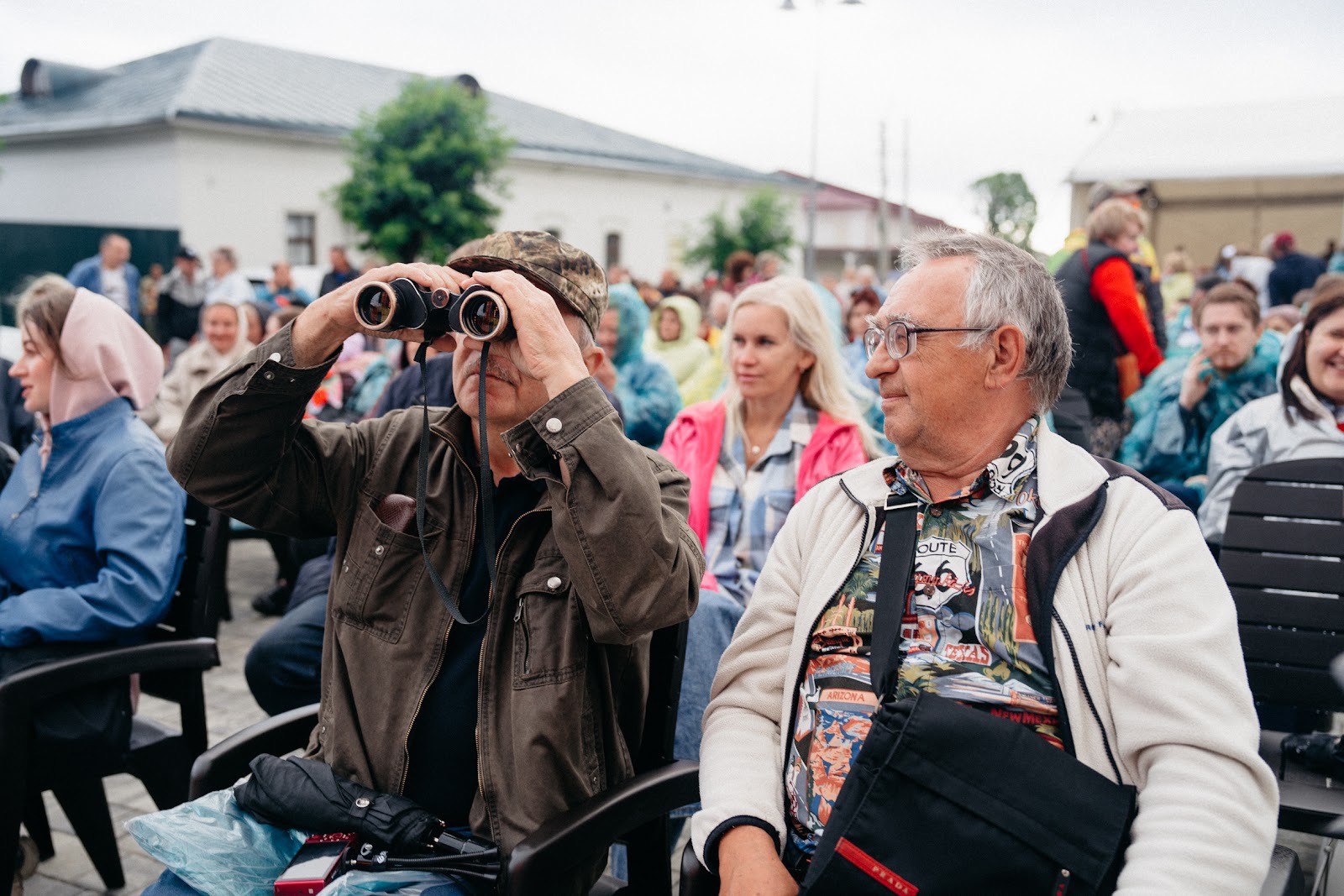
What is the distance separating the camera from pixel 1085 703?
1.72m

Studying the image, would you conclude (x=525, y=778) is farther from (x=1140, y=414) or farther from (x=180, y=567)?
(x=1140, y=414)

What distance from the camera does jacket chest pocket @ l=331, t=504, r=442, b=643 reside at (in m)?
2.07

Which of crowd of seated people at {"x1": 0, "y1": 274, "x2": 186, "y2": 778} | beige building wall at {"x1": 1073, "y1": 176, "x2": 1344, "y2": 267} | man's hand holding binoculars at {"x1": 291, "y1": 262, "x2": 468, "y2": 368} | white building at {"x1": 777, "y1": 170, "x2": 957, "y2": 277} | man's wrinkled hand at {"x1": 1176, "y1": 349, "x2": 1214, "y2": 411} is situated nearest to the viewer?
man's hand holding binoculars at {"x1": 291, "y1": 262, "x2": 468, "y2": 368}

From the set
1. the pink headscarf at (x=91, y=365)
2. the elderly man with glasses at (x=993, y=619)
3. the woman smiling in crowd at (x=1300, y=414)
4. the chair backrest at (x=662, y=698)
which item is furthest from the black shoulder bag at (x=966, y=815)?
the pink headscarf at (x=91, y=365)

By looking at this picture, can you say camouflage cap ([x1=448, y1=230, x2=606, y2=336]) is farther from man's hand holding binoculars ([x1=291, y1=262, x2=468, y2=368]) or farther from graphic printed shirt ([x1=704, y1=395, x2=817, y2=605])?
graphic printed shirt ([x1=704, y1=395, x2=817, y2=605])

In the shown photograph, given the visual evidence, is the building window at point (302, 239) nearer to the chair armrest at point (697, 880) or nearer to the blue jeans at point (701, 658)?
the blue jeans at point (701, 658)

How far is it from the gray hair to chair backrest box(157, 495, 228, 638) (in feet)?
→ 6.69

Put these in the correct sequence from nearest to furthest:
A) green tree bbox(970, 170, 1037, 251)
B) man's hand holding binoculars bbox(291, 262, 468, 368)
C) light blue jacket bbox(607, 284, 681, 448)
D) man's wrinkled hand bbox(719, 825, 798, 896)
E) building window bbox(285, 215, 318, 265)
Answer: man's wrinkled hand bbox(719, 825, 798, 896)
man's hand holding binoculars bbox(291, 262, 468, 368)
light blue jacket bbox(607, 284, 681, 448)
building window bbox(285, 215, 318, 265)
green tree bbox(970, 170, 1037, 251)

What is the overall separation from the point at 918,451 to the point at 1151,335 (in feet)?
12.8

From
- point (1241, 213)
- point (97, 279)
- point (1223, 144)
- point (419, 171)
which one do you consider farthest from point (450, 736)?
point (419, 171)

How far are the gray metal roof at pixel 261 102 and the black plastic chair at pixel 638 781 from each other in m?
26.0

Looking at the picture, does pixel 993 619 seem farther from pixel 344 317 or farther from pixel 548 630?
pixel 344 317

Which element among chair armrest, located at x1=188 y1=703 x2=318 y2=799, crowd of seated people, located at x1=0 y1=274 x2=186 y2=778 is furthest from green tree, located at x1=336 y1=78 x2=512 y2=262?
chair armrest, located at x1=188 y1=703 x2=318 y2=799

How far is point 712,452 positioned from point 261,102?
29171 millimetres
